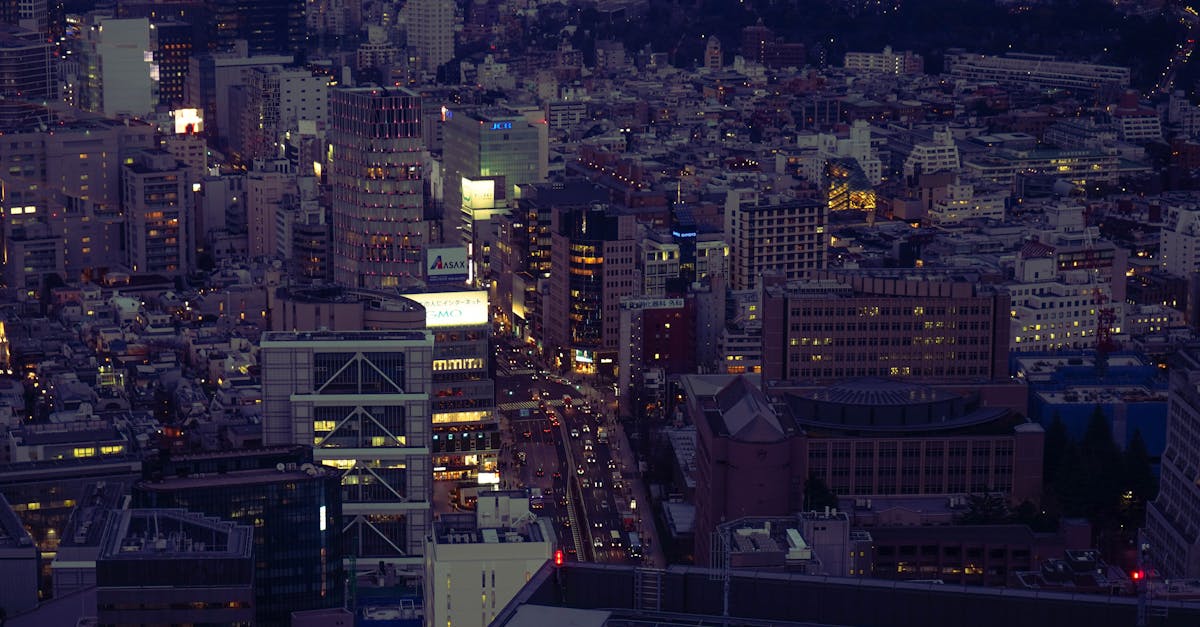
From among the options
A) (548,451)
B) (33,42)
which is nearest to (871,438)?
(548,451)

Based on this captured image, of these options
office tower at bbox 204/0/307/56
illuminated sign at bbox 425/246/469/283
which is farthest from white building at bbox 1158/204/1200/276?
Result: office tower at bbox 204/0/307/56

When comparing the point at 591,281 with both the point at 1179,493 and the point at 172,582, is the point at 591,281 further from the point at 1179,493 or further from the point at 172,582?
the point at 172,582

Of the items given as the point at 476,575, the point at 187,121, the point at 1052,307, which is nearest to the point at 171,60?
the point at 187,121

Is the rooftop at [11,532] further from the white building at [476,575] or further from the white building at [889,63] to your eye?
the white building at [889,63]

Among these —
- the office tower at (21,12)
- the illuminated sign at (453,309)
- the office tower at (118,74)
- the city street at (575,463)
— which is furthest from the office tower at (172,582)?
the office tower at (21,12)

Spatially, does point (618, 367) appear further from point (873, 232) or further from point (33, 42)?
point (33, 42)
